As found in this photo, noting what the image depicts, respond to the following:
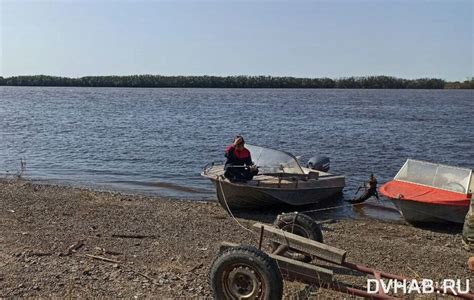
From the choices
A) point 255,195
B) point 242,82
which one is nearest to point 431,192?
point 255,195

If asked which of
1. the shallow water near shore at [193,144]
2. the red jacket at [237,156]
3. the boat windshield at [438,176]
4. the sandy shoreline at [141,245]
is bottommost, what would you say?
the shallow water near shore at [193,144]

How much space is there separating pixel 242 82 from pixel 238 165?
11391cm

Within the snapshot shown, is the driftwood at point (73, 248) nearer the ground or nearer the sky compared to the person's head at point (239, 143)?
nearer the ground

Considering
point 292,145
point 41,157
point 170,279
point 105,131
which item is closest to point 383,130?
point 292,145

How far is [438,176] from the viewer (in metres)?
13.2

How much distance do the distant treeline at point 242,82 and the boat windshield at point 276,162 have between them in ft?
364

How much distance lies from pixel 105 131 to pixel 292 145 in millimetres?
13603

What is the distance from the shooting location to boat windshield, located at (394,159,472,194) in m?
12.8

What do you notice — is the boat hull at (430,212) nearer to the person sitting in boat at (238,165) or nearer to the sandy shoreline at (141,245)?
the sandy shoreline at (141,245)

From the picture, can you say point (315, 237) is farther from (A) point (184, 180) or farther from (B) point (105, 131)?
(B) point (105, 131)

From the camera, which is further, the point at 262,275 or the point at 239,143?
the point at 239,143

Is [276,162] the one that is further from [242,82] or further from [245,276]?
[242,82]

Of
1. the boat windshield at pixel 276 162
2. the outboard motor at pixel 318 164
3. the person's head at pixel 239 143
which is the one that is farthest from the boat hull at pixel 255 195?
the outboard motor at pixel 318 164

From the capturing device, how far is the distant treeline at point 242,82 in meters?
124
